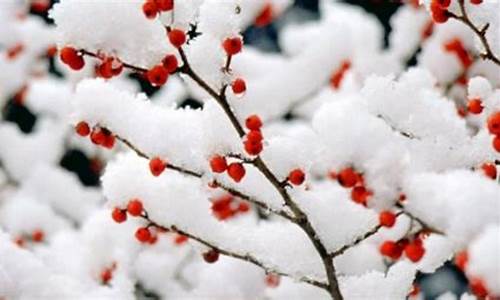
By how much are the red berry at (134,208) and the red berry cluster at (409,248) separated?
0.64 meters

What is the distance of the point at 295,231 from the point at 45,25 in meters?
4.16

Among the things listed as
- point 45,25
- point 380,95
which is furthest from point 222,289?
point 45,25

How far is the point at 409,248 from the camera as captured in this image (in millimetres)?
1847

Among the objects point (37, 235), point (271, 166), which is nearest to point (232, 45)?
point (271, 166)

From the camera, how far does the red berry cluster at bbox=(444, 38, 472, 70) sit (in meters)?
3.27

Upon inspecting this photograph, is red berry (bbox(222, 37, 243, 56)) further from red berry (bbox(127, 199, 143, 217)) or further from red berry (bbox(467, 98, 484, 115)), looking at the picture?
red berry (bbox(467, 98, 484, 115))

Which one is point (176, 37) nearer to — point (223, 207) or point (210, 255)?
point (210, 255)

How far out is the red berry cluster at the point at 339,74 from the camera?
14.0ft

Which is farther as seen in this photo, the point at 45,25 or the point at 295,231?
the point at 45,25

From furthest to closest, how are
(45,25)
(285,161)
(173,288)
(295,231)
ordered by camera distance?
(45,25)
(173,288)
(295,231)
(285,161)

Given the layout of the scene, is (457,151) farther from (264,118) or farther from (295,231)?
(264,118)

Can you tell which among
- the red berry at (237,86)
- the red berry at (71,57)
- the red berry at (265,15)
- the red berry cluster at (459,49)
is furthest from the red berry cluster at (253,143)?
the red berry at (265,15)

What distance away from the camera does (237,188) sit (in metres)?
2.21

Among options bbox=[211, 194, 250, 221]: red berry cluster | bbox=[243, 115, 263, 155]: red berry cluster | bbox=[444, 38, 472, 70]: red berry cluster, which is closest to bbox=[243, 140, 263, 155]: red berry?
bbox=[243, 115, 263, 155]: red berry cluster
